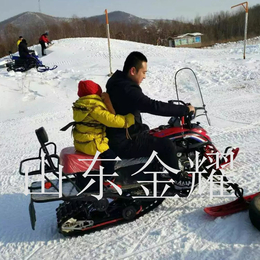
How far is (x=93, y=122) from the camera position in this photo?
304 centimetres

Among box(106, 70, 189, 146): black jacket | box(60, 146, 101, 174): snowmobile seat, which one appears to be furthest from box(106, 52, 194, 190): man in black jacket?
box(60, 146, 101, 174): snowmobile seat

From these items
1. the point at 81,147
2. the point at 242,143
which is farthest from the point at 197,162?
the point at 242,143

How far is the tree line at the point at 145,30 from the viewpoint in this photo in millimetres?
37156

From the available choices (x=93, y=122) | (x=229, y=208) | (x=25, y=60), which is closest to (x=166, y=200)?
(x=229, y=208)

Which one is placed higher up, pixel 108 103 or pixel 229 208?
pixel 108 103

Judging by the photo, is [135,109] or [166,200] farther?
[166,200]

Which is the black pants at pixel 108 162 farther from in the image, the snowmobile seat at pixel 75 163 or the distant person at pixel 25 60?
the distant person at pixel 25 60

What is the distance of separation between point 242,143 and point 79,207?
3206 millimetres

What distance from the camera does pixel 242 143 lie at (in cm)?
515

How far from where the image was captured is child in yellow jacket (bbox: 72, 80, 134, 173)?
117 inches

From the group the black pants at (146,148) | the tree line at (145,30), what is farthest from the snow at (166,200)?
the tree line at (145,30)

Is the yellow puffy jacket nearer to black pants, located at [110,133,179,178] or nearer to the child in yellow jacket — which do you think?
the child in yellow jacket

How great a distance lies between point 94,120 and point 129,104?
0.39 m

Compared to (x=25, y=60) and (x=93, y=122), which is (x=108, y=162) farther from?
(x=25, y=60)
